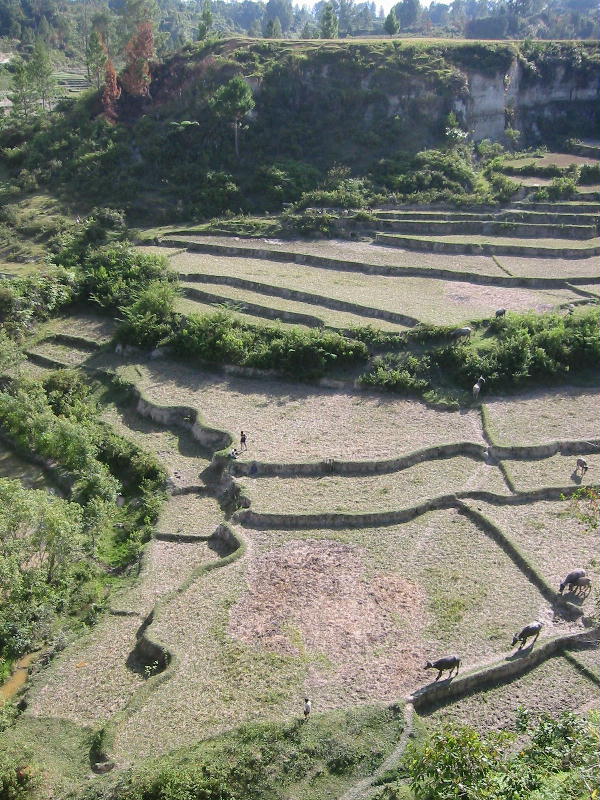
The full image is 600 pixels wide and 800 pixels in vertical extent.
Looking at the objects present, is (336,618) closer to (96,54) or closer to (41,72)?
(96,54)

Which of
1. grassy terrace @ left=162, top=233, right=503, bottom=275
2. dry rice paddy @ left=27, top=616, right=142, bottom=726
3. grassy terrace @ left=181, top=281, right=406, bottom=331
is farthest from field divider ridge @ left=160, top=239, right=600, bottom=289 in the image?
dry rice paddy @ left=27, top=616, right=142, bottom=726

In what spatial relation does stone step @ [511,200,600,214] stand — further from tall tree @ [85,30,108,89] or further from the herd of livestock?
tall tree @ [85,30,108,89]

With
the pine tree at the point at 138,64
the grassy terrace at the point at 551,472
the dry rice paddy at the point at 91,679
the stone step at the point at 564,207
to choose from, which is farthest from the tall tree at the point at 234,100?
the dry rice paddy at the point at 91,679

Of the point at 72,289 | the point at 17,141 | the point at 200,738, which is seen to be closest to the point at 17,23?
the point at 17,141

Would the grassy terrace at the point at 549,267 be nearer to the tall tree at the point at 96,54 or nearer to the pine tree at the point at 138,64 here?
the pine tree at the point at 138,64

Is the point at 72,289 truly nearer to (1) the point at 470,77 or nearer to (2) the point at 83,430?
(2) the point at 83,430

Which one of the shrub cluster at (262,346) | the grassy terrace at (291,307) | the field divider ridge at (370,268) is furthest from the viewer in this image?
the field divider ridge at (370,268)
